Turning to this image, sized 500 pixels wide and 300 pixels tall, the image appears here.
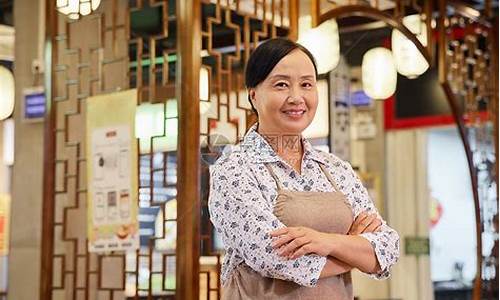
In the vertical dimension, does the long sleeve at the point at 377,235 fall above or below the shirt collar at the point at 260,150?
below

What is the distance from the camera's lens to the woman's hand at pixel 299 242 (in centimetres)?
212

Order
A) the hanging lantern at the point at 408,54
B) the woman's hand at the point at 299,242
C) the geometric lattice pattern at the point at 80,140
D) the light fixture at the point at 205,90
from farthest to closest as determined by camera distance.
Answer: the hanging lantern at the point at 408,54
the geometric lattice pattern at the point at 80,140
the light fixture at the point at 205,90
the woman's hand at the point at 299,242

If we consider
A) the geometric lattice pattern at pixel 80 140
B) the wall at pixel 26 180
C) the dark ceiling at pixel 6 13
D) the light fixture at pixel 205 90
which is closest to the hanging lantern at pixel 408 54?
the geometric lattice pattern at pixel 80 140

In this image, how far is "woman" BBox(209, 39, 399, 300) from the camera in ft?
7.06

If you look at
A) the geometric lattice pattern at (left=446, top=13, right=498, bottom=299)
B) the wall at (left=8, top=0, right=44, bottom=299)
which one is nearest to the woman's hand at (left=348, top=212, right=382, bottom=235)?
the wall at (left=8, top=0, right=44, bottom=299)

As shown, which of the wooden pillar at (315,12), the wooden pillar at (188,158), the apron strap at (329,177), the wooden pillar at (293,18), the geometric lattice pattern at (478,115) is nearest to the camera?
the apron strap at (329,177)

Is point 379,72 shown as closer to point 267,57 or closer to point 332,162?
point 332,162

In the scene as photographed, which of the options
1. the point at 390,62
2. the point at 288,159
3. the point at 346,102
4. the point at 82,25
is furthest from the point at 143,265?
the point at 288,159

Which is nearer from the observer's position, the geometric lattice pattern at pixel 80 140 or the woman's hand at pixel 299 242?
the woman's hand at pixel 299 242

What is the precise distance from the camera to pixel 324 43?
17.9 ft

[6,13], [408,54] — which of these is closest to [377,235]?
[408,54]

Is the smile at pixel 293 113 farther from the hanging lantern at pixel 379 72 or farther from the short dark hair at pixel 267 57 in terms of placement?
the hanging lantern at pixel 379 72

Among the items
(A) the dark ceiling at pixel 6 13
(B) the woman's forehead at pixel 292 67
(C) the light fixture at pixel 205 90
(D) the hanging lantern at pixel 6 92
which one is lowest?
(B) the woman's forehead at pixel 292 67

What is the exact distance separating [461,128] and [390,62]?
79 centimetres
